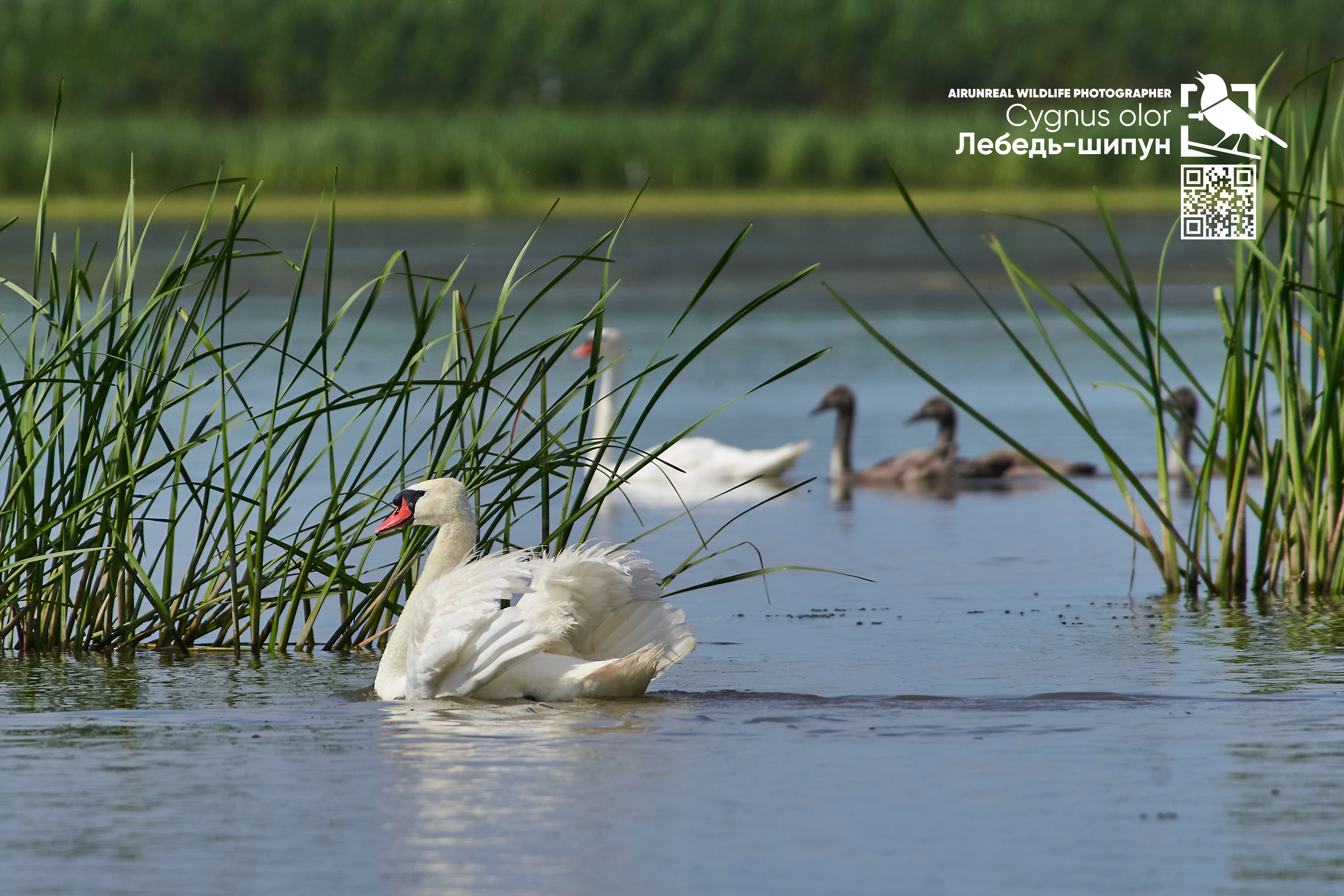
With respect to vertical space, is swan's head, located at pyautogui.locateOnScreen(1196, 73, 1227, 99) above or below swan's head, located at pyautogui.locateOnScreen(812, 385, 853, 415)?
above

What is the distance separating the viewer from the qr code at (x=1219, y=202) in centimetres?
613

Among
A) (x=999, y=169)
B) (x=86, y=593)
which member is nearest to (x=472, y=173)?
(x=999, y=169)

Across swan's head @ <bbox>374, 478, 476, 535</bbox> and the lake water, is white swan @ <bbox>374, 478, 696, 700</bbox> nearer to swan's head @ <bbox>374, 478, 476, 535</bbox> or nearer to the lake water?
the lake water

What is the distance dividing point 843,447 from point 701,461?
1.06 m

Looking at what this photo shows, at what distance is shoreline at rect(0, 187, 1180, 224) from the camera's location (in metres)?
29.9

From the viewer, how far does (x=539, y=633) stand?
5203mm

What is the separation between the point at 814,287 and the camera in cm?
2303

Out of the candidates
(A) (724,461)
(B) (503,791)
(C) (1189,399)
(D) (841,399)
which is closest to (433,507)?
(B) (503,791)

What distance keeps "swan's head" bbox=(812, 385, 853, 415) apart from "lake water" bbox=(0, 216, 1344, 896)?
3.01 meters

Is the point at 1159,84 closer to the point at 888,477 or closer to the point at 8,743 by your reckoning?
the point at 888,477

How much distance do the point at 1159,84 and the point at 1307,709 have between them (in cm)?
4270

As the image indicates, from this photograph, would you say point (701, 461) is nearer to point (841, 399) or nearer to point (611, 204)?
point (841, 399)

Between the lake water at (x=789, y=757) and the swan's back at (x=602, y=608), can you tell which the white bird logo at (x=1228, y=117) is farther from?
the swan's back at (x=602, y=608)

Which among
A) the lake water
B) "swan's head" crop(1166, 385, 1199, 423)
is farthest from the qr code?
the lake water
